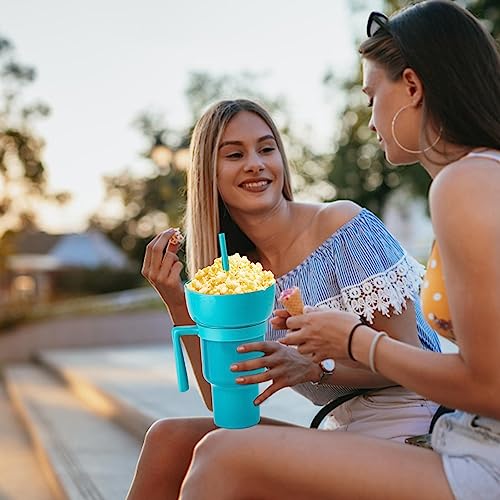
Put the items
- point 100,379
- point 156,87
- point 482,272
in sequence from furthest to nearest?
point 156,87
point 100,379
point 482,272

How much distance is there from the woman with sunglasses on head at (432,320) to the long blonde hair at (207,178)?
861 millimetres

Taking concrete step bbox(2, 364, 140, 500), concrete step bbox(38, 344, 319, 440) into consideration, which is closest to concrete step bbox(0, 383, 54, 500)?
concrete step bbox(2, 364, 140, 500)

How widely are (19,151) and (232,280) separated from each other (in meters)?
15.4

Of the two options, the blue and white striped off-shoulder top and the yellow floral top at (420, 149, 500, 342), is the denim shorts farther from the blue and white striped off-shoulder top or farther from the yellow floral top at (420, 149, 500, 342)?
the blue and white striped off-shoulder top

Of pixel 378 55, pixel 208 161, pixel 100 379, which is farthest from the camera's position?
pixel 100 379

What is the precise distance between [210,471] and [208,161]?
1.11 m

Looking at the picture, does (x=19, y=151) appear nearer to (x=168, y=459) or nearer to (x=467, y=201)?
(x=168, y=459)

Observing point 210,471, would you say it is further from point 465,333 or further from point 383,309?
point 383,309

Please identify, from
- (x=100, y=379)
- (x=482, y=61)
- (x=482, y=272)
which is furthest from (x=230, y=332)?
(x=100, y=379)

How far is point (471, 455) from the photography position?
4.44 ft

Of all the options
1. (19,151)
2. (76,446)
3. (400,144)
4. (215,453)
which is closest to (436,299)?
(400,144)

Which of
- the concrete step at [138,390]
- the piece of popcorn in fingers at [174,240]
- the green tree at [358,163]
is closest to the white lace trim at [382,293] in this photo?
the piece of popcorn in fingers at [174,240]

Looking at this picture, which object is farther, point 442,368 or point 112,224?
point 112,224

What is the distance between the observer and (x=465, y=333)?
4.10ft
